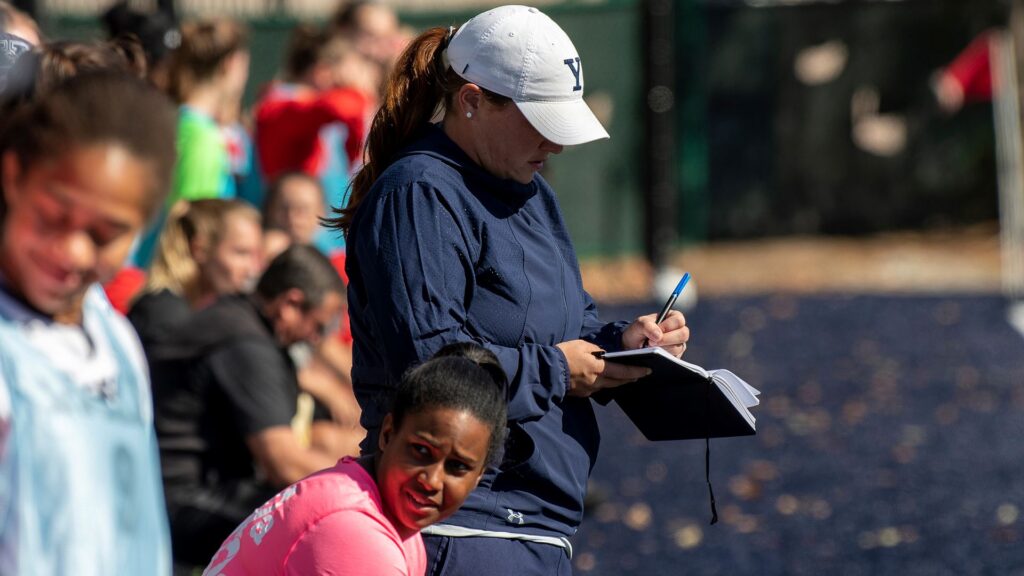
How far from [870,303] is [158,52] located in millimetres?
7612

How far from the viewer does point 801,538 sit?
664 centimetres

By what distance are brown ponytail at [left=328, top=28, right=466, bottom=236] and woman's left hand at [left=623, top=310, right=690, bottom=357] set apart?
60 cm

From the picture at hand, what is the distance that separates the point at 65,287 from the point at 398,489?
105 cm

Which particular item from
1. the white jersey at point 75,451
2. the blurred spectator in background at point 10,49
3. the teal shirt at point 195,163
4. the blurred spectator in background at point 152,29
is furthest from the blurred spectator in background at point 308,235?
the white jersey at point 75,451

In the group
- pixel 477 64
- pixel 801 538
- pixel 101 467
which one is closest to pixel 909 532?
pixel 801 538

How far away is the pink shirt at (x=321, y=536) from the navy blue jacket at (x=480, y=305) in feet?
0.65

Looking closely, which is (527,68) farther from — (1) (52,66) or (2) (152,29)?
(2) (152,29)

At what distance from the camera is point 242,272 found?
5566 millimetres

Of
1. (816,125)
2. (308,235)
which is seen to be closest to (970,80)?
(816,125)

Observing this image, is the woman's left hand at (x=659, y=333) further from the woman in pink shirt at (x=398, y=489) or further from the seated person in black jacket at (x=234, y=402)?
the seated person in black jacket at (x=234, y=402)

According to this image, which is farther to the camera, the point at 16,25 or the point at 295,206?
the point at 295,206

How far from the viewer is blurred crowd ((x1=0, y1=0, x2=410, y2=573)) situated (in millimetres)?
4738

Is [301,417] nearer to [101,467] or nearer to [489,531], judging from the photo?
[489,531]

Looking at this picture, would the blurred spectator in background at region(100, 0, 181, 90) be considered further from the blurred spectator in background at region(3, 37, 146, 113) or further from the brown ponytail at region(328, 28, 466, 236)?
the blurred spectator in background at region(3, 37, 146, 113)
